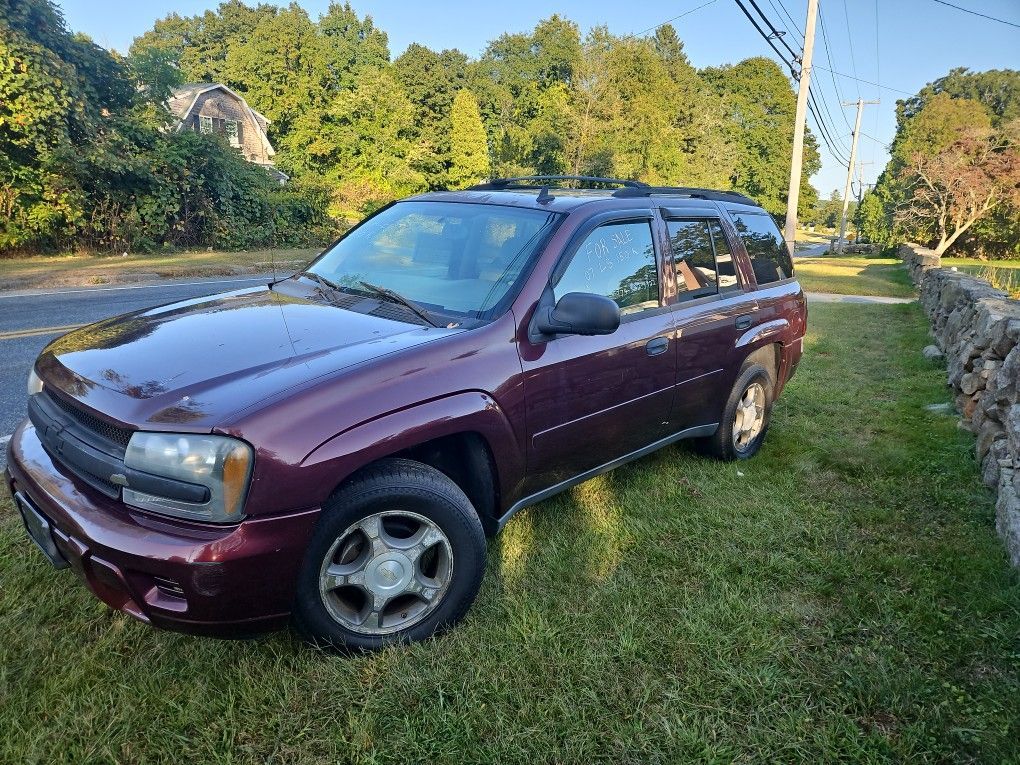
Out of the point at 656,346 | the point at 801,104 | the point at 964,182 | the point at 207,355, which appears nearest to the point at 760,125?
the point at 964,182

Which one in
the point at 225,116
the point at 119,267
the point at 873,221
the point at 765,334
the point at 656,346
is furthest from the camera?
the point at 873,221

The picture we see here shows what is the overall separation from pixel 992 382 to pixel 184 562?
536cm

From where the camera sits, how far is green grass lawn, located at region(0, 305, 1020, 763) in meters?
2.10

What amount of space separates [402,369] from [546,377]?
2.37ft

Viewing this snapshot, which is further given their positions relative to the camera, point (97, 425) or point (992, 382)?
point (992, 382)

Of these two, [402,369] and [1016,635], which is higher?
[402,369]

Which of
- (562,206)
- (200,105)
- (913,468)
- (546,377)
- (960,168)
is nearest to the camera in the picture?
(546,377)

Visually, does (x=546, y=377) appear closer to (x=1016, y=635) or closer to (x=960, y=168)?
(x=1016, y=635)

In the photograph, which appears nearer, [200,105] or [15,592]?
[15,592]

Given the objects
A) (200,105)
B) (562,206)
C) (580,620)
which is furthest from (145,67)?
(200,105)

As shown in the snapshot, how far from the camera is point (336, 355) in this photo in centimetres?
238

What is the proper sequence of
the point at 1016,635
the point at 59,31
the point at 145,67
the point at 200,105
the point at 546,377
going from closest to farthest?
the point at 1016,635, the point at 546,377, the point at 59,31, the point at 145,67, the point at 200,105

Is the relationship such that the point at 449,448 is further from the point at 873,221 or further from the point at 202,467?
the point at 873,221

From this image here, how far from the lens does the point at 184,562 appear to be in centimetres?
195
